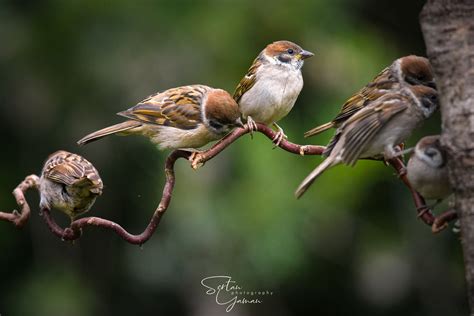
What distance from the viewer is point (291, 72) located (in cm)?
568

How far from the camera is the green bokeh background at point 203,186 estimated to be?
671 centimetres

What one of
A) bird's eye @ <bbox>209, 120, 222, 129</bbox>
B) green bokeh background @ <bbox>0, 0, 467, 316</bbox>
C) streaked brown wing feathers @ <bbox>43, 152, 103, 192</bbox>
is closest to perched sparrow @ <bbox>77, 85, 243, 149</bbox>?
bird's eye @ <bbox>209, 120, 222, 129</bbox>

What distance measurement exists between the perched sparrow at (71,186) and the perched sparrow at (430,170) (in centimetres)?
234

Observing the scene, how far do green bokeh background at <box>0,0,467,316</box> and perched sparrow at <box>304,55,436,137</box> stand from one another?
90.5 inches

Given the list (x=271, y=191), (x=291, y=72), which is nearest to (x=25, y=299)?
(x=271, y=191)

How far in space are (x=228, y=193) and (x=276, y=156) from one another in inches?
18.3

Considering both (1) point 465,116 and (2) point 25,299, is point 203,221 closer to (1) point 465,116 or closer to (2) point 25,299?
(2) point 25,299

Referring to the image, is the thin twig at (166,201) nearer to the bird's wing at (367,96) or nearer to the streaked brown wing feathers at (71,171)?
the bird's wing at (367,96)

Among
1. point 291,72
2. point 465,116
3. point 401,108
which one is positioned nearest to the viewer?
point 465,116

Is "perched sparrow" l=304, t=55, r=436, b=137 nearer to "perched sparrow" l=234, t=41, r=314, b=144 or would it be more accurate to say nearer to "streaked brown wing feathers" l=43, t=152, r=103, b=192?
"perched sparrow" l=234, t=41, r=314, b=144

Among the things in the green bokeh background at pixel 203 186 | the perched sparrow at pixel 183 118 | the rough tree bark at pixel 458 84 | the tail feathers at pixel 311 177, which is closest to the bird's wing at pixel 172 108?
the perched sparrow at pixel 183 118

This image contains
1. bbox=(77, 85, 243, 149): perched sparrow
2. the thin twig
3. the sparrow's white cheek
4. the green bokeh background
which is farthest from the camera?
the green bokeh background

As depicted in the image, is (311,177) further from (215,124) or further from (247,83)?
(247,83)

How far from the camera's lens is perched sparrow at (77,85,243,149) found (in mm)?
4609
